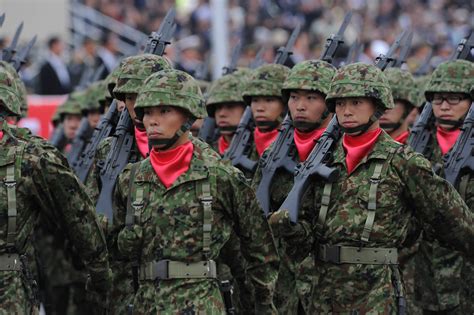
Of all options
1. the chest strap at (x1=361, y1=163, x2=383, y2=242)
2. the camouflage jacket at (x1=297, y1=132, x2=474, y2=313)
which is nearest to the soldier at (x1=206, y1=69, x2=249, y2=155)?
the camouflage jacket at (x1=297, y1=132, x2=474, y2=313)

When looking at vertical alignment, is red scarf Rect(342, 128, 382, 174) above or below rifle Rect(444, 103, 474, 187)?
below

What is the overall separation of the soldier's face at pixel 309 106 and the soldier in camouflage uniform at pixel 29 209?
2297 millimetres

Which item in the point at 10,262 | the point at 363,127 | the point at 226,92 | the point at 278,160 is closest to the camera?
the point at 10,262

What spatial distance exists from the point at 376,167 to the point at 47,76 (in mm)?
14643

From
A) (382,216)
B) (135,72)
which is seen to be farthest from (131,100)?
(382,216)

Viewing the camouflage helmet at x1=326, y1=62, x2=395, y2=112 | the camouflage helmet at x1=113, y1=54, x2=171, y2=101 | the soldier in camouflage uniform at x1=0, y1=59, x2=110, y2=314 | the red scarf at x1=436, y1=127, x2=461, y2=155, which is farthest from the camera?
the red scarf at x1=436, y1=127, x2=461, y2=155

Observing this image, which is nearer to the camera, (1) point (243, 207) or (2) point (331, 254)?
(1) point (243, 207)

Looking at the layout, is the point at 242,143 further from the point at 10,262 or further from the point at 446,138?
the point at 10,262

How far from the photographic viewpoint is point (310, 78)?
10.3 meters

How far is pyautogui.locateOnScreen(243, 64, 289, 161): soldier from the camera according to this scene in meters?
11.5

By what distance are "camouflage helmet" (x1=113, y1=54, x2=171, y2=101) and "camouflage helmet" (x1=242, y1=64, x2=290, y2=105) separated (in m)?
1.38

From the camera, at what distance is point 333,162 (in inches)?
357

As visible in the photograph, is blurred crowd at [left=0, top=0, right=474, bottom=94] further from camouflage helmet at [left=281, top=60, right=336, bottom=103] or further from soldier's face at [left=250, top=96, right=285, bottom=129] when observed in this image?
camouflage helmet at [left=281, top=60, right=336, bottom=103]

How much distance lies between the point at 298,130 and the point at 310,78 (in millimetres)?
415
